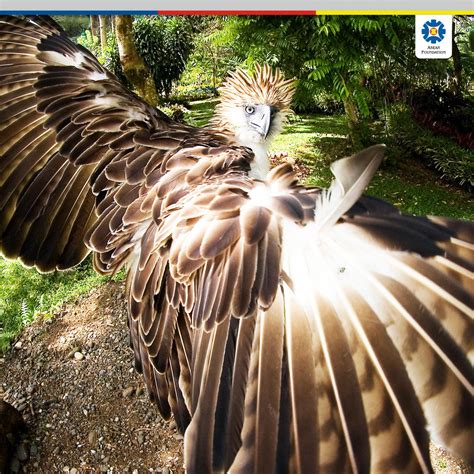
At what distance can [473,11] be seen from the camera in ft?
4.09

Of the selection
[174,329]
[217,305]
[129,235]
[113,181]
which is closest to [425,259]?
[217,305]

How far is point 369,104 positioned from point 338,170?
288 centimetres

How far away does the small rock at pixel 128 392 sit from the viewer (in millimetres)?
1970

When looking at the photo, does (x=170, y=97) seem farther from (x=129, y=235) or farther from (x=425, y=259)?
(x=425, y=259)

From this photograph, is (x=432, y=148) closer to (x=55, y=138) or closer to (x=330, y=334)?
(x=55, y=138)

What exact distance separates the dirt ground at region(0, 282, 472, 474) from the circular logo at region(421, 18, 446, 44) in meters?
1.31

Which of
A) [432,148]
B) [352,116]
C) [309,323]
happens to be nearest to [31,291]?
[309,323]

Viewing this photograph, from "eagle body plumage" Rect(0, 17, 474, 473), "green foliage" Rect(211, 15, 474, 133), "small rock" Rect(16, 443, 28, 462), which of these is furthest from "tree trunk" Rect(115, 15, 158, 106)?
"small rock" Rect(16, 443, 28, 462)

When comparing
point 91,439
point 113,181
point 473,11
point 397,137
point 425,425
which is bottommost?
point 91,439

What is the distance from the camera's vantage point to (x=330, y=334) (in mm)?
705

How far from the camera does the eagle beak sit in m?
1.77

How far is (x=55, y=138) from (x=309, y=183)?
1.66 meters

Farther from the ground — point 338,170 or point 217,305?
point 338,170

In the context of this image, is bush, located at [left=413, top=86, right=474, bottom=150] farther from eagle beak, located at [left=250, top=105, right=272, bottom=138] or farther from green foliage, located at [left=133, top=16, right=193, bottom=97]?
eagle beak, located at [left=250, top=105, right=272, bottom=138]
